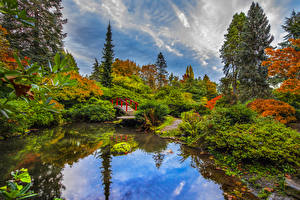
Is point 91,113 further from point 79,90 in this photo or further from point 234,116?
point 234,116

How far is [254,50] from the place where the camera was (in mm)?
11586

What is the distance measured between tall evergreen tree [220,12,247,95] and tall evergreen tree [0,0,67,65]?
1648cm

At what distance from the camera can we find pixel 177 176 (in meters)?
3.00

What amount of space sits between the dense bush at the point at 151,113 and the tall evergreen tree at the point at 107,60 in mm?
12256

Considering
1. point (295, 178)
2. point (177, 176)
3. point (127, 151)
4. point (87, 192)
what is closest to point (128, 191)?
point (87, 192)

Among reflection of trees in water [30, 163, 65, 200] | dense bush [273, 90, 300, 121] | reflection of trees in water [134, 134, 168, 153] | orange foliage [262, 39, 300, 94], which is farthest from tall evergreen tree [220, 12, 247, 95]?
reflection of trees in water [30, 163, 65, 200]

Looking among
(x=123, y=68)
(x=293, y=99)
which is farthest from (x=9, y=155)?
(x=123, y=68)

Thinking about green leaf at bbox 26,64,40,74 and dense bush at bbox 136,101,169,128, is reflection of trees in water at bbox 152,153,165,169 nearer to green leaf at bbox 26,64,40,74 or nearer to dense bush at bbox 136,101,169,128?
dense bush at bbox 136,101,169,128

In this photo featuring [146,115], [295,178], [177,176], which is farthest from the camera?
[146,115]

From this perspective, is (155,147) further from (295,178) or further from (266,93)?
(266,93)

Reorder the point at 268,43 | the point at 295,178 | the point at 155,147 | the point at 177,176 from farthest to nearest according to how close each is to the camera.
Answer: the point at 268,43, the point at 155,147, the point at 177,176, the point at 295,178

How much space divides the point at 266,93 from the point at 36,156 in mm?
14059

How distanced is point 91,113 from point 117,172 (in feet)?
27.4

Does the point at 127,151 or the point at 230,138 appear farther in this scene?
the point at 127,151
